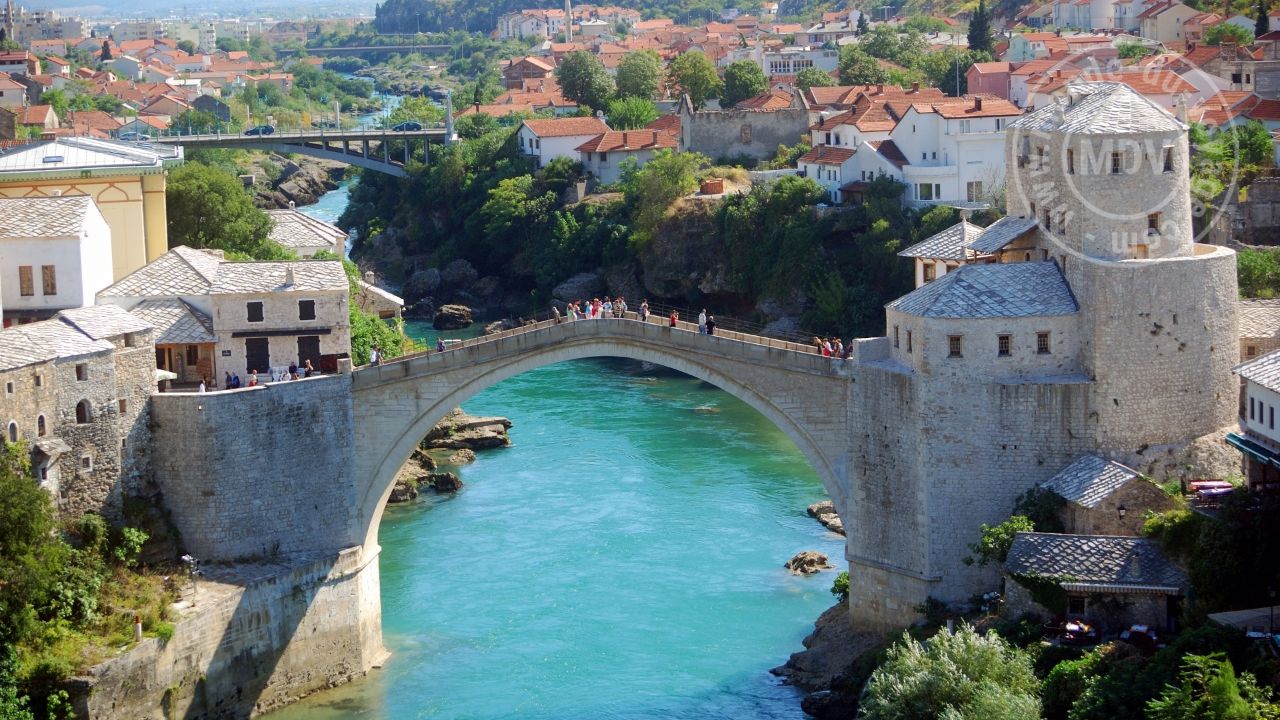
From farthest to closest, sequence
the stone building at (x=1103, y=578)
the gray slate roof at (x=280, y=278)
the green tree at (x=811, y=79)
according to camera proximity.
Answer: the green tree at (x=811, y=79)
the gray slate roof at (x=280, y=278)
the stone building at (x=1103, y=578)

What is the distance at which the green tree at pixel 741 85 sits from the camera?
87312 mm

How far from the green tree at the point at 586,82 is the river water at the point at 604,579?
40.6 meters

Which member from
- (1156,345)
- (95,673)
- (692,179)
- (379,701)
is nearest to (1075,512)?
(1156,345)

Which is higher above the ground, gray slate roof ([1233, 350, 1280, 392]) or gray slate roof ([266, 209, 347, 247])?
gray slate roof ([266, 209, 347, 247])

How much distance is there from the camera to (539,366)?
39250mm

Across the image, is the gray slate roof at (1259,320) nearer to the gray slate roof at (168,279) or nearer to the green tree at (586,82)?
the gray slate roof at (168,279)

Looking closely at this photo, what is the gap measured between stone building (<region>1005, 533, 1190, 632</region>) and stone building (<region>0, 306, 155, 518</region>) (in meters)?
16.0

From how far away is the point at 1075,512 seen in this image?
114ft

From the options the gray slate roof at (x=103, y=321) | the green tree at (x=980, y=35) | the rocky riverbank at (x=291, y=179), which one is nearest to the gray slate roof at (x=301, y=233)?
the gray slate roof at (x=103, y=321)

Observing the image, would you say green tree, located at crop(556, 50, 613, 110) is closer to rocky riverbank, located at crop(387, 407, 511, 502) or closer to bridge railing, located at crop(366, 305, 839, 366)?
rocky riverbank, located at crop(387, 407, 511, 502)


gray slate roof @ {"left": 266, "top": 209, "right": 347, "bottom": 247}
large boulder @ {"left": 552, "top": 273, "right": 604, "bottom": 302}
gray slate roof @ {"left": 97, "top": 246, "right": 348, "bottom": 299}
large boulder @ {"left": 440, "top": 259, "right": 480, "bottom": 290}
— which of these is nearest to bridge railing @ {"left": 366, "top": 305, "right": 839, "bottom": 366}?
gray slate roof @ {"left": 97, "top": 246, "right": 348, "bottom": 299}

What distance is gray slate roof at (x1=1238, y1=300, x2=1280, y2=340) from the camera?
37.4m

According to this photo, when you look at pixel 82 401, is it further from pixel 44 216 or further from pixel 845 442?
pixel 845 442

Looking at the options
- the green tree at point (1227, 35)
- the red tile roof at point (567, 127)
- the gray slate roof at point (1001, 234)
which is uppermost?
the green tree at point (1227, 35)
